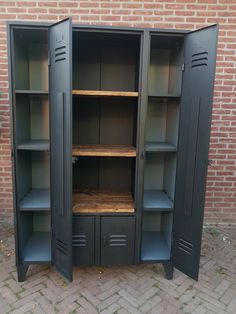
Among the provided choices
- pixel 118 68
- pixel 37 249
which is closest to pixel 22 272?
pixel 37 249

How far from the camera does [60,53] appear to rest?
1.66 metres

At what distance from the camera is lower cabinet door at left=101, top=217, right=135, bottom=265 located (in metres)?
2.01

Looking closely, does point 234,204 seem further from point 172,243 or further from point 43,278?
point 43,278

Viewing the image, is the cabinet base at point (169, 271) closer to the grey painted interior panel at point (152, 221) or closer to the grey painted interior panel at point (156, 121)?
the grey painted interior panel at point (152, 221)

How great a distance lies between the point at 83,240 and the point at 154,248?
0.70m

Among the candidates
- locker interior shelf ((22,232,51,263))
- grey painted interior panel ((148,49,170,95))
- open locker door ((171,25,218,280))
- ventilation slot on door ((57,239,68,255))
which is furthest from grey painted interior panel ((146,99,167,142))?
locker interior shelf ((22,232,51,263))

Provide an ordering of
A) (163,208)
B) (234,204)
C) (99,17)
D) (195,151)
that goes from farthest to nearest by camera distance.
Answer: (234,204) < (99,17) < (163,208) < (195,151)

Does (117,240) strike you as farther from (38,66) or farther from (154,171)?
(38,66)

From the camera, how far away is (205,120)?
1739mm

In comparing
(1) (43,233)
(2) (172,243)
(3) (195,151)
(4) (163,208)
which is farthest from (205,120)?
(1) (43,233)

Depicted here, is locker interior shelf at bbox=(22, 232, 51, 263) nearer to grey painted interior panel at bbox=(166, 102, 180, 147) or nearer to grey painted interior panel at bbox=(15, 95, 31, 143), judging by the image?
grey painted interior panel at bbox=(15, 95, 31, 143)

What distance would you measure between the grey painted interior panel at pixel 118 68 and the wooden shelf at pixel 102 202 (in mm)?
1065

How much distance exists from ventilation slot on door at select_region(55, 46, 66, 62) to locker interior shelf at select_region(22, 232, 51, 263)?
165 centimetres

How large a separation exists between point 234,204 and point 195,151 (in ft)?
5.64
